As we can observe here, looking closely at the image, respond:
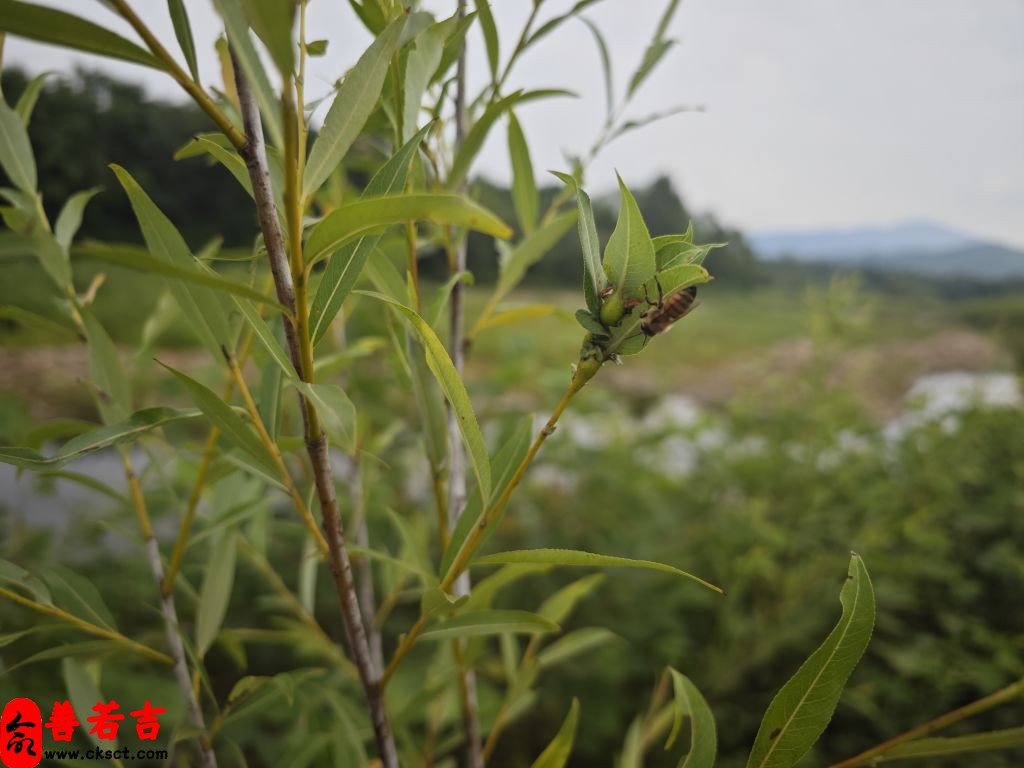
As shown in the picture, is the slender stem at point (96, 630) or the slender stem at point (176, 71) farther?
the slender stem at point (96, 630)

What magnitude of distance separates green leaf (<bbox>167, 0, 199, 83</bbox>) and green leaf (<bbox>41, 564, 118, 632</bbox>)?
261 millimetres

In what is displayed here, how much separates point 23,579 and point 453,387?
0.75 ft

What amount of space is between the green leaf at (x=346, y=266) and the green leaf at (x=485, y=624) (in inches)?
5.9

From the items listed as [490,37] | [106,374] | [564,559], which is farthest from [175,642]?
[490,37]

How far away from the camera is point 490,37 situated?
32 centimetres

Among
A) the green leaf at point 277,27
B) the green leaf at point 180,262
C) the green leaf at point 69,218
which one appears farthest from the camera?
the green leaf at point 69,218

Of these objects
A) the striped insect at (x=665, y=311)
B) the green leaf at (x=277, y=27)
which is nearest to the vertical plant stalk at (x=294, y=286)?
the green leaf at (x=277, y=27)

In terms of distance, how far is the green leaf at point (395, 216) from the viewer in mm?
Result: 155

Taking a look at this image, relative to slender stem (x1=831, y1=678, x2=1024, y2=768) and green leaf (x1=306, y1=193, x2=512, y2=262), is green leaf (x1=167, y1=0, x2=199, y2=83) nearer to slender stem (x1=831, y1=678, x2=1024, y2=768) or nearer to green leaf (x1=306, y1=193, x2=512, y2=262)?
green leaf (x1=306, y1=193, x2=512, y2=262)

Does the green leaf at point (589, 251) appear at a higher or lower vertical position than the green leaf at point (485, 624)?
higher

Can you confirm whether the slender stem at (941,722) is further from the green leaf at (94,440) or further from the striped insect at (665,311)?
the green leaf at (94,440)

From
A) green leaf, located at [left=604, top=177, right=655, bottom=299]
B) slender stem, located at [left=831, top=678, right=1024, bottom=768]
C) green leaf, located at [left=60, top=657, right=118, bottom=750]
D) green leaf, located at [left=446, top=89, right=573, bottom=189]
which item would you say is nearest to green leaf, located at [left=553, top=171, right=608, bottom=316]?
green leaf, located at [left=604, top=177, right=655, bottom=299]

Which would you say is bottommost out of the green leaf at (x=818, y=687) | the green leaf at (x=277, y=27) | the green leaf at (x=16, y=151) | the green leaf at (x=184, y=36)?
the green leaf at (x=818, y=687)

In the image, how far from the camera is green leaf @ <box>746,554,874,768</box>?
218 mm
